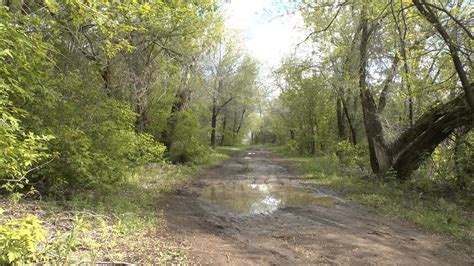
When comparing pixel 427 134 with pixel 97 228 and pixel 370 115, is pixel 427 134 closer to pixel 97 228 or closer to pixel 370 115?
pixel 370 115

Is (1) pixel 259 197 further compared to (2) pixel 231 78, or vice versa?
(2) pixel 231 78

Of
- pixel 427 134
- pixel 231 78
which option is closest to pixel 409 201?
pixel 427 134

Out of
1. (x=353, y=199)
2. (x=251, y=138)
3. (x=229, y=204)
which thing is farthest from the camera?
(x=251, y=138)

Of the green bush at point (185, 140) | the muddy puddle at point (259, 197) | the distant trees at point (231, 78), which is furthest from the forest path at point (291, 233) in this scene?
the distant trees at point (231, 78)

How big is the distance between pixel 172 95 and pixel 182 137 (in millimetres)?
2268

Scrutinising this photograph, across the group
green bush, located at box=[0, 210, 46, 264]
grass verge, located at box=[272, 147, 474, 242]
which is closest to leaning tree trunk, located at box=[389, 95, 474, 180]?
grass verge, located at box=[272, 147, 474, 242]

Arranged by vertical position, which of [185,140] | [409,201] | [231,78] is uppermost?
[231,78]

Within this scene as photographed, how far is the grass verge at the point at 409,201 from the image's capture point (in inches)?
322

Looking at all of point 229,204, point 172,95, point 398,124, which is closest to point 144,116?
point 172,95

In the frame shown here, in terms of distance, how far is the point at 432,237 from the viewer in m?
7.39

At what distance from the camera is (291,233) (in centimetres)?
717

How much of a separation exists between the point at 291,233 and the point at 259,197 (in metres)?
4.19

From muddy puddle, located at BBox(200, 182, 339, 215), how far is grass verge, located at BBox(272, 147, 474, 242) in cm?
136

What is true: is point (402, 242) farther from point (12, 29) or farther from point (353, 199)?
point (12, 29)
